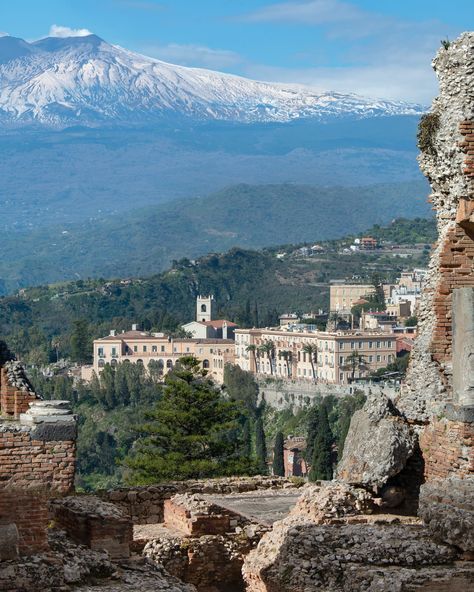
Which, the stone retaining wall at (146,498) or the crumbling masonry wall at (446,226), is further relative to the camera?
the stone retaining wall at (146,498)

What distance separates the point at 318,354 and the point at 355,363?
272 inches

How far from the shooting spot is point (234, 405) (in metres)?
36.0

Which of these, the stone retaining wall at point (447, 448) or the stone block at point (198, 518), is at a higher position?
the stone retaining wall at point (447, 448)

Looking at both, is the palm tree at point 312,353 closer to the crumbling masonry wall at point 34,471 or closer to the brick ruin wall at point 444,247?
the brick ruin wall at point 444,247

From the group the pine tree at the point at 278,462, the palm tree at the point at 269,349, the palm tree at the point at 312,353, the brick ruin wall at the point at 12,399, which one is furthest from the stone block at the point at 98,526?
the palm tree at the point at 269,349

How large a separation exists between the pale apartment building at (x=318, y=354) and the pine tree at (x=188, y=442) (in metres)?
130

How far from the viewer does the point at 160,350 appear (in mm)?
180375

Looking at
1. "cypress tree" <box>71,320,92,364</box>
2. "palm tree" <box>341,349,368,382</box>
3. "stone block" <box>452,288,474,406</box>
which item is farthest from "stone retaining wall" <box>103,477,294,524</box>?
"cypress tree" <box>71,320,92,364</box>

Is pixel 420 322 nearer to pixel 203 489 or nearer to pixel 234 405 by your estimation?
pixel 203 489

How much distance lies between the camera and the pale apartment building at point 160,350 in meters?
176

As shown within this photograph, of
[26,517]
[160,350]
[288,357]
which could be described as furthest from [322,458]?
[160,350]

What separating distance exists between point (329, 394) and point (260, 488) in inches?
5441

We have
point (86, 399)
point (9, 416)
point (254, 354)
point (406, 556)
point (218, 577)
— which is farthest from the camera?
point (254, 354)

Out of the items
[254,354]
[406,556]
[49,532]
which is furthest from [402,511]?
[254,354]
